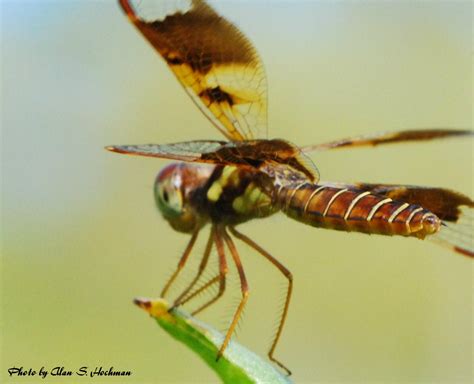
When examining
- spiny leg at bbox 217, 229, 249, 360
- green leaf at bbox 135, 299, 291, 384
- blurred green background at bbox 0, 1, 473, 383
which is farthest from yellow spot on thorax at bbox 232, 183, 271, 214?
blurred green background at bbox 0, 1, 473, 383

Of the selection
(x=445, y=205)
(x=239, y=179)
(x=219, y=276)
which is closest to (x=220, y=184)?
(x=239, y=179)

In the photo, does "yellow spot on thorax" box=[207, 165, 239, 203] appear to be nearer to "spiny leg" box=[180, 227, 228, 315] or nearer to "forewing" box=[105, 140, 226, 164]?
"spiny leg" box=[180, 227, 228, 315]

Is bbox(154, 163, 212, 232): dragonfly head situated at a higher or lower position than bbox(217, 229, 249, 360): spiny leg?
higher

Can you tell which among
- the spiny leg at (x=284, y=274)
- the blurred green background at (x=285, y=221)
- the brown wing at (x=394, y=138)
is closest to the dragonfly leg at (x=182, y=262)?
the spiny leg at (x=284, y=274)

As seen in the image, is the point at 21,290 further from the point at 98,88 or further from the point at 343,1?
the point at 343,1

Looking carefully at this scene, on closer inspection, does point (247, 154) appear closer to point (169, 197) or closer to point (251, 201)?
point (251, 201)
